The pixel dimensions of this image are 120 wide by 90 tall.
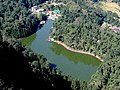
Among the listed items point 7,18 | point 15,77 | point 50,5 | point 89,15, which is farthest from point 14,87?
point 50,5

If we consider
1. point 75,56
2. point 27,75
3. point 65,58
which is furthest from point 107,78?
point 27,75

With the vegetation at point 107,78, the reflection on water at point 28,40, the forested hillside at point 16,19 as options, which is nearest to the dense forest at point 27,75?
the vegetation at point 107,78

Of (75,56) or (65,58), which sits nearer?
(65,58)

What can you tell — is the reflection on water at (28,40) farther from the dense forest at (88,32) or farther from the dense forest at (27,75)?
the dense forest at (27,75)

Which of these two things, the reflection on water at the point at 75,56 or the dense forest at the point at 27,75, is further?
the reflection on water at the point at 75,56

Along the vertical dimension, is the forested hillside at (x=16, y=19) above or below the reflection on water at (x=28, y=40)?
above

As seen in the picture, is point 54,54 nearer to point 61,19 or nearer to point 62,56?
point 62,56

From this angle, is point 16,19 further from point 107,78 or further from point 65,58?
point 107,78
